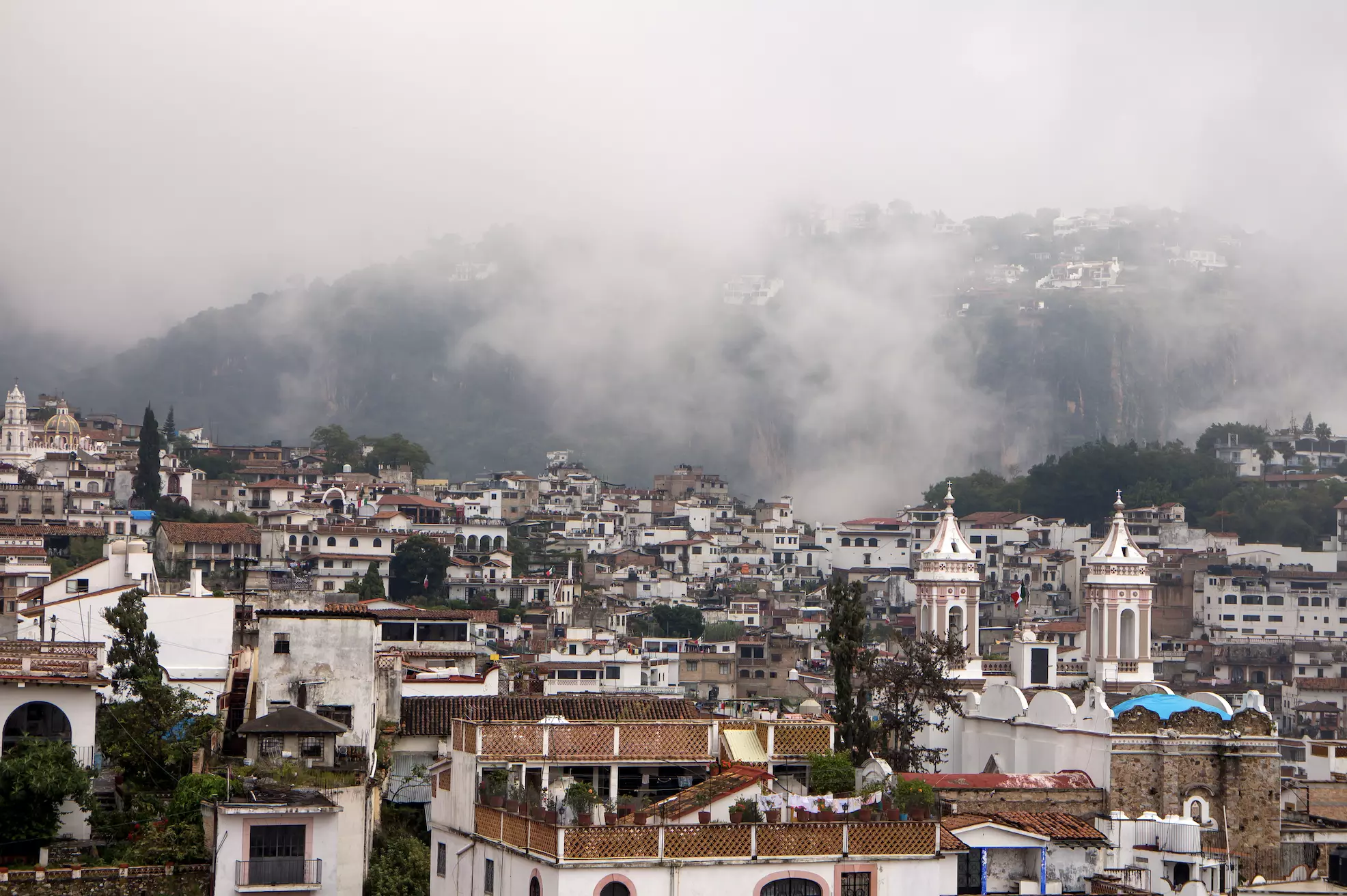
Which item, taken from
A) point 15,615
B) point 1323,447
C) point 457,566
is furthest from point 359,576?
point 1323,447

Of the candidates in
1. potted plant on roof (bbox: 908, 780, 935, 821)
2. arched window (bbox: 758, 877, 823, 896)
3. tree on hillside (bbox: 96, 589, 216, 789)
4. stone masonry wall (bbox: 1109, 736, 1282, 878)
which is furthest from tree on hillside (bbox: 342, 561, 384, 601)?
arched window (bbox: 758, 877, 823, 896)

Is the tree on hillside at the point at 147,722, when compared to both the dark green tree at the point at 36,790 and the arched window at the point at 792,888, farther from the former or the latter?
the arched window at the point at 792,888

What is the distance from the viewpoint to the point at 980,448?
182m

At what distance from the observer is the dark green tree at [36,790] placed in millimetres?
27188

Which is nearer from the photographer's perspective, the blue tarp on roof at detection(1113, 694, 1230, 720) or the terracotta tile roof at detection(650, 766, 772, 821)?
the terracotta tile roof at detection(650, 766, 772, 821)

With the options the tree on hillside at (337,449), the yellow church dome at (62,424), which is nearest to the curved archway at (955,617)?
the tree on hillside at (337,449)

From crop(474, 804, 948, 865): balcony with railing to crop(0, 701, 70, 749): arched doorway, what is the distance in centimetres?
1046

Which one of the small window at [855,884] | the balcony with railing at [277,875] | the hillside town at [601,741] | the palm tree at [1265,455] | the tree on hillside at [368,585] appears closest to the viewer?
the small window at [855,884]

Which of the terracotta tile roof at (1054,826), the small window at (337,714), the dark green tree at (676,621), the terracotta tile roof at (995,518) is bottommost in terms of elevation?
the terracotta tile roof at (1054,826)

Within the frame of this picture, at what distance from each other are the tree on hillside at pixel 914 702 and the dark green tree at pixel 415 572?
42930 mm

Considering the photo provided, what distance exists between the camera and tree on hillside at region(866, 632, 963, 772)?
36062 millimetres

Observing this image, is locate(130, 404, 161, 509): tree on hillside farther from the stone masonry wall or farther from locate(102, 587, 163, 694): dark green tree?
the stone masonry wall

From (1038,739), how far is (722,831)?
52.1 ft

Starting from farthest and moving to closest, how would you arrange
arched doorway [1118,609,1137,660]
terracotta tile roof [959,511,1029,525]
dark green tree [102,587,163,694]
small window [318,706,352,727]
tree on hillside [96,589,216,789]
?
1. terracotta tile roof [959,511,1029,525]
2. arched doorway [1118,609,1137,660]
3. dark green tree [102,587,163,694]
4. small window [318,706,352,727]
5. tree on hillside [96,589,216,789]
